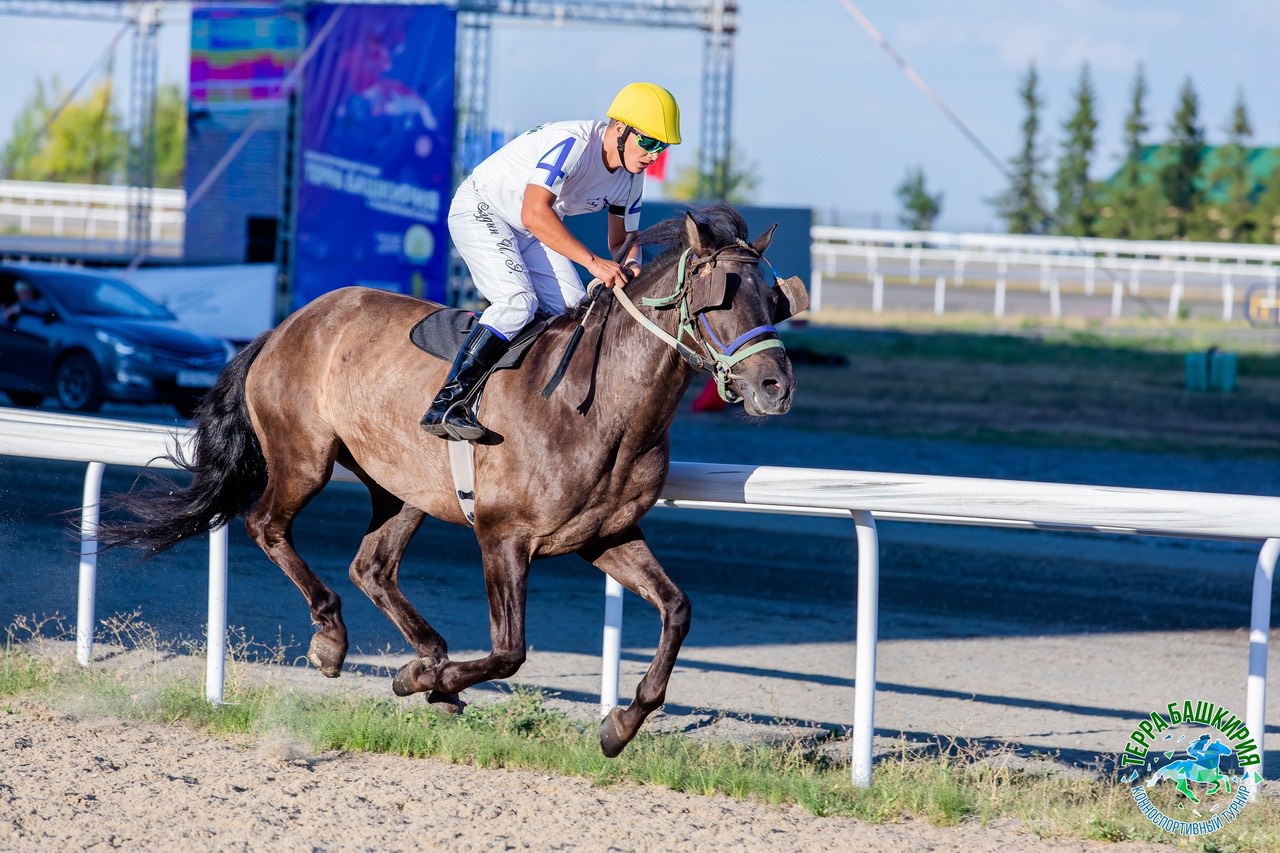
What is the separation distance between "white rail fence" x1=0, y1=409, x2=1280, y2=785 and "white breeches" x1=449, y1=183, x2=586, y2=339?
30.4 inches

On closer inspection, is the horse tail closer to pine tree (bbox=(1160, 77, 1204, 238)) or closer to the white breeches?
the white breeches

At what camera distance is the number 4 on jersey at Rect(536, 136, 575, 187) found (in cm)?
446

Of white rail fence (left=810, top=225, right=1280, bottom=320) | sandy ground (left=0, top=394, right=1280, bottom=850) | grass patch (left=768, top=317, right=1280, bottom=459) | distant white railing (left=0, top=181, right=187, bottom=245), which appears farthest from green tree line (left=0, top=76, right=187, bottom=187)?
sandy ground (left=0, top=394, right=1280, bottom=850)

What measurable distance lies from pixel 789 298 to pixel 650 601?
3.57 feet

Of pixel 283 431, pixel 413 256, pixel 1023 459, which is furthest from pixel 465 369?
pixel 413 256

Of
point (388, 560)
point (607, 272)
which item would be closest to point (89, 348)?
point (388, 560)

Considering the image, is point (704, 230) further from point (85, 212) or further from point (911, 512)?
point (85, 212)

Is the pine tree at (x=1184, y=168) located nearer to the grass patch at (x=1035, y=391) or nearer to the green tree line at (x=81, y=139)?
the grass patch at (x=1035, y=391)

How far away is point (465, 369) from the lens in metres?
4.48

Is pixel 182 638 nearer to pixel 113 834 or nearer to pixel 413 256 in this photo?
pixel 113 834

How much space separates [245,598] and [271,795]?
178 cm

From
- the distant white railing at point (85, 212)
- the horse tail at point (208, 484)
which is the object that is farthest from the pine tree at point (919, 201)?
the horse tail at point (208, 484)

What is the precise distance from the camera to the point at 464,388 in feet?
14.7

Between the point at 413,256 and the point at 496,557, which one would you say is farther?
the point at 413,256
